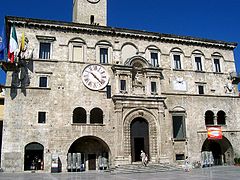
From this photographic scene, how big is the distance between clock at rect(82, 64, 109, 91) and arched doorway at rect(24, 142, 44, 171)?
745 cm

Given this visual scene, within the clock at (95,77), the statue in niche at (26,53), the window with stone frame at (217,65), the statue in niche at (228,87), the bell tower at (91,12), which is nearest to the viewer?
the statue in niche at (26,53)

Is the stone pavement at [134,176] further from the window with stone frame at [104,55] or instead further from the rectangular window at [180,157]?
the window with stone frame at [104,55]

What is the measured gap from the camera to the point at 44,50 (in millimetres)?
27281

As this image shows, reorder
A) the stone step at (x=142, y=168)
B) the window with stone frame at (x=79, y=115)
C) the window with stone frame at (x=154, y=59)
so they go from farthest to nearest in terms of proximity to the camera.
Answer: the window with stone frame at (x=154, y=59)
the window with stone frame at (x=79, y=115)
the stone step at (x=142, y=168)

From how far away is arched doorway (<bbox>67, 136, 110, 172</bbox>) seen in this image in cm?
2670

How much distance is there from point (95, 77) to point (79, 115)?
4.17m

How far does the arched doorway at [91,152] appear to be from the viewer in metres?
26.7

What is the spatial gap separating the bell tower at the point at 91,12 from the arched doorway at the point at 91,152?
1406 cm

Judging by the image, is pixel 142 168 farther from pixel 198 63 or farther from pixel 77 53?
pixel 198 63

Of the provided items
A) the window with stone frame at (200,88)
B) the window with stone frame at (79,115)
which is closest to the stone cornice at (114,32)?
the window with stone frame at (200,88)

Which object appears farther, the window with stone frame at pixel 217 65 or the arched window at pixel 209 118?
the window with stone frame at pixel 217 65

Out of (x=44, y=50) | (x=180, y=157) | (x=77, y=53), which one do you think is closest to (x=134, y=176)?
(x=180, y=157)

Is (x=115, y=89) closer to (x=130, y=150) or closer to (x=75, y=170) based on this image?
(x=130, y=150)

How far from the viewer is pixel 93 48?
93.7 ft
